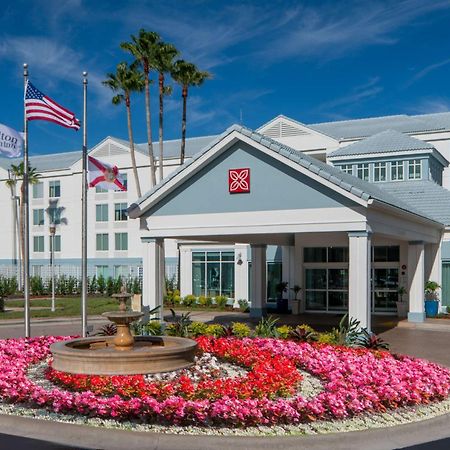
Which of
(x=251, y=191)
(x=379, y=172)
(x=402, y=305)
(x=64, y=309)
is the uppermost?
(x=379, y=172)

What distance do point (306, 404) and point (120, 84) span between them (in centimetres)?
3447

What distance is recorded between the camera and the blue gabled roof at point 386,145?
96.4 feet

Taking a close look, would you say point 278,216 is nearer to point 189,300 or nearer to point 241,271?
point 241,271

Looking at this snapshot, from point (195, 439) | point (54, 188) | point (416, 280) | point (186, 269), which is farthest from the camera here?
point (54, 188)

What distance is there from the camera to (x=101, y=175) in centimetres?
1789

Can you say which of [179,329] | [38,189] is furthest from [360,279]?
[38,189]

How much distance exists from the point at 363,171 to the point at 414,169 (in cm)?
240

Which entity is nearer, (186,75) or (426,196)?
(426,196)

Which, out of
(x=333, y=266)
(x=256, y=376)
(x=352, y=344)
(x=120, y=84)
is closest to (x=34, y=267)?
(x=120, y=84)

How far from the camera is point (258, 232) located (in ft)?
57.7

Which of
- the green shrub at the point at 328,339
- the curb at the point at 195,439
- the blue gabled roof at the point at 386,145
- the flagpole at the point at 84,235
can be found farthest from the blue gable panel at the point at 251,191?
the blue gabled roof at the point at 386,145

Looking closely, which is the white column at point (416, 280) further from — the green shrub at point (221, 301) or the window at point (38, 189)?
the window at point (38, 189)

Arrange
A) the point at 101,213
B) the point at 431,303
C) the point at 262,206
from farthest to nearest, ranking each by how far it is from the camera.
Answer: the point at 101,213 → the point at 431,303 → the point at 262,206

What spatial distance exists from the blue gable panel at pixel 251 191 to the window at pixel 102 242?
3074 centimetres
